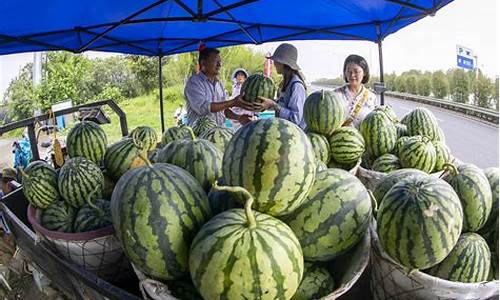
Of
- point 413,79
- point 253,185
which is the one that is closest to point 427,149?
point 253,185

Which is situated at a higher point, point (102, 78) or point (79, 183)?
point (102, 78)

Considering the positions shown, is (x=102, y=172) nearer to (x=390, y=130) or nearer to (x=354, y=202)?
(x=354, y=202)

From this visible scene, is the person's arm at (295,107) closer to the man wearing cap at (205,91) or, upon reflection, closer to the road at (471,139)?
the man wearing cap at (205,91)

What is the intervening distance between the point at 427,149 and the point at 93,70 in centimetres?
2271

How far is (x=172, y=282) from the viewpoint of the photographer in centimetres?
121

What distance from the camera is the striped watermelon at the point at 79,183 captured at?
1850 mm

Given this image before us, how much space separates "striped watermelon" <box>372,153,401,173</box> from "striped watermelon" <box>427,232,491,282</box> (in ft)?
3.20

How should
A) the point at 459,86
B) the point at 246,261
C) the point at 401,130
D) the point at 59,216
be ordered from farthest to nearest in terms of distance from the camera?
the point at 459,86 < the point at 401,130 < the point at 59,216 < the point at 246,261

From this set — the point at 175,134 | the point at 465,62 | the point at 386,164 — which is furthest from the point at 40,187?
the point at 465,62

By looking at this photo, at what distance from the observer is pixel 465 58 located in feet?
16.9

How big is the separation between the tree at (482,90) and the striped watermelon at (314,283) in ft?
60.3

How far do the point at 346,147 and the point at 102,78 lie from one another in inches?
889

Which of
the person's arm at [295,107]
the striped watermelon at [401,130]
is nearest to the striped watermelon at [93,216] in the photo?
the striped watermelon at [401,130]

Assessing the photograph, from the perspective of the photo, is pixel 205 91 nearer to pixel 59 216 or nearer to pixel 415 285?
pixel 59 216
